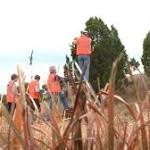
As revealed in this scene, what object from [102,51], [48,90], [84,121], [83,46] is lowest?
[84,121]

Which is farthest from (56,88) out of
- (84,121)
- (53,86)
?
(84,121)

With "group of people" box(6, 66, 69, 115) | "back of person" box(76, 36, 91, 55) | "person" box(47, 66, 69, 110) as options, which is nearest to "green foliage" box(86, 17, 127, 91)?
"back of person" box(76, 36, 91, 55)

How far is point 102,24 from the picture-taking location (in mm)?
25906

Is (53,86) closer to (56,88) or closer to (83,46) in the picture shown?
(56,88)

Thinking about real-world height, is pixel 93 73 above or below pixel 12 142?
above

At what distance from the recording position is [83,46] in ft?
45.3

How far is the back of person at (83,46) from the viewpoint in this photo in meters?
13.6

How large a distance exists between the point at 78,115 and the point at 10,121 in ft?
0.58

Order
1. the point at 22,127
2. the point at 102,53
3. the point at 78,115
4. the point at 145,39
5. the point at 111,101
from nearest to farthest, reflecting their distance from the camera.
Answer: the point at 111,101
the point at 78,115
the point at 22,127
the point at 102,53
the point at 145,39

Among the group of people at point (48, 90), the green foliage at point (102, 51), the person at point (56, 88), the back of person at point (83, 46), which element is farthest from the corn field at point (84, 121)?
the green foliage at point (102, 51)

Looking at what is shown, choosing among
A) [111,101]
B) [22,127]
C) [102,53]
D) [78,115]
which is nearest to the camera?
[111,101]

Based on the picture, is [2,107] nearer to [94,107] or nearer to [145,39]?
[94,107]

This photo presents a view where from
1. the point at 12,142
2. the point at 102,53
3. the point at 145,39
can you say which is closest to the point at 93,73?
the point at 102,53

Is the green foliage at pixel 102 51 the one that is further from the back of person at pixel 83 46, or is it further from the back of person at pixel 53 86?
the back of person at pixel 53 86
